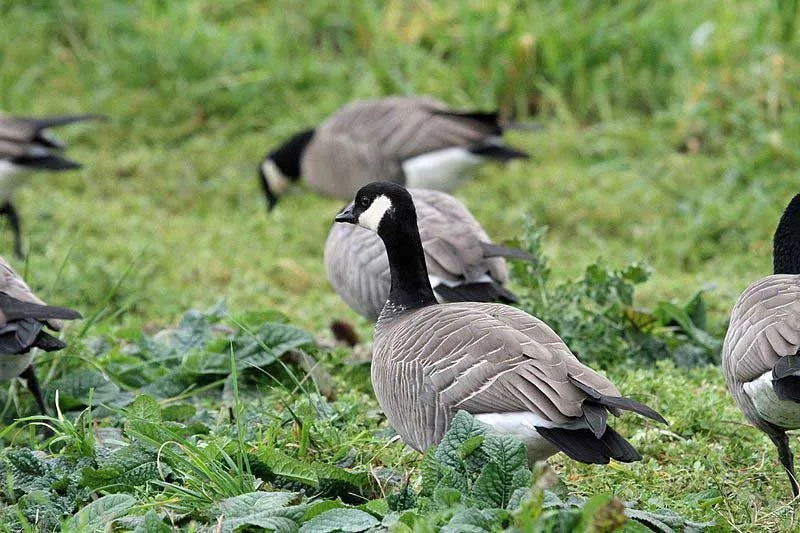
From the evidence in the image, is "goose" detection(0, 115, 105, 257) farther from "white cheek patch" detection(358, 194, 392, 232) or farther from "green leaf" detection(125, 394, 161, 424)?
"green leaf" detection(125, 394, 161, 424)

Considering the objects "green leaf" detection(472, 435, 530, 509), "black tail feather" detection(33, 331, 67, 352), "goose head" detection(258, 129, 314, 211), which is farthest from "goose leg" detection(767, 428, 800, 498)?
"goose head" detection(258, 129, 314, 211)

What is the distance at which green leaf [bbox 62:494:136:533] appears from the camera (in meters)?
3.02

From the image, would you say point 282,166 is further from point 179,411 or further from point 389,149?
point 179,411

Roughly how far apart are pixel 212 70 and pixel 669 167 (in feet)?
12.7

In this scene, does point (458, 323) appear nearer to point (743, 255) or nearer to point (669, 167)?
point (743, 255)

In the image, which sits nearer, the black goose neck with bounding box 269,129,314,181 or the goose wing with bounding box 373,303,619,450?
the goose wing with bounding box 373,303,619,450

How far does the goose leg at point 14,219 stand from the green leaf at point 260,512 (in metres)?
4.41

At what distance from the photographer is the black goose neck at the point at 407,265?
4.06 metres

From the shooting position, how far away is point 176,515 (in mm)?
3160

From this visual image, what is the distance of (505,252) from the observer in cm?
470

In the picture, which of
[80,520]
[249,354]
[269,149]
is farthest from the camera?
[269,149]

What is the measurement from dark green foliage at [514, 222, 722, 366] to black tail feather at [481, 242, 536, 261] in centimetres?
13

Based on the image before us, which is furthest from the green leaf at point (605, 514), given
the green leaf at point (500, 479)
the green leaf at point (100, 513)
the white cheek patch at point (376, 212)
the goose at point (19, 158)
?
the goose at point (19, 158)

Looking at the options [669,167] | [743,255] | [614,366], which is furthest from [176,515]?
[669,167]
